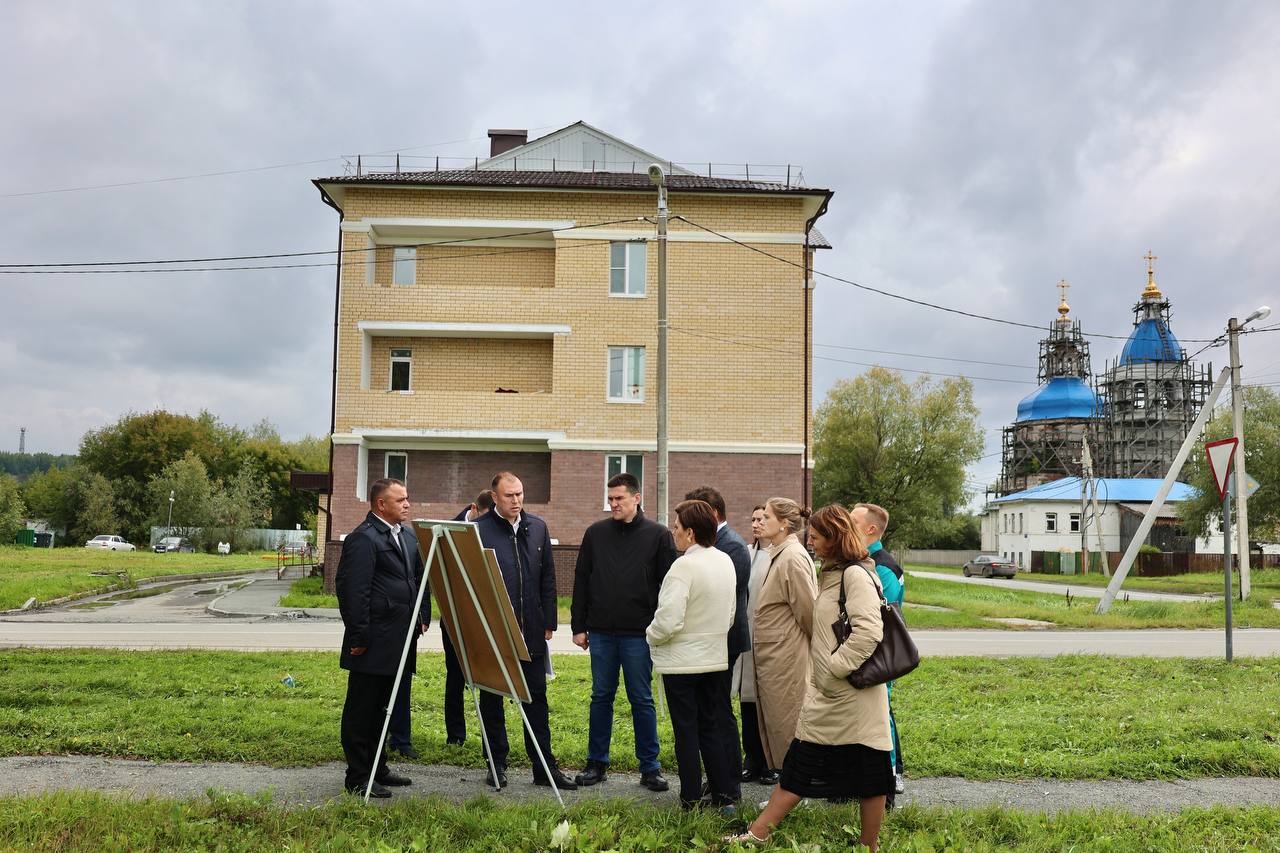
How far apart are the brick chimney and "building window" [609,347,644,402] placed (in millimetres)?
12914

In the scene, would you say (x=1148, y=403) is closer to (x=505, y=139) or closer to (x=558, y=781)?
(x=505, y=139)

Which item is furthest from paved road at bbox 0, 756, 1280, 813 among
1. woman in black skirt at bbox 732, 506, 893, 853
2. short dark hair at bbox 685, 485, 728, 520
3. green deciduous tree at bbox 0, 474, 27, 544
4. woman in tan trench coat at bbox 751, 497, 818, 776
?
green deciduous tree at bbox 0, 474, 27, 544

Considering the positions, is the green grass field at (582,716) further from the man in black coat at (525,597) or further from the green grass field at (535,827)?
the green grass field at (535,827)

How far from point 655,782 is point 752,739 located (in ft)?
2.47

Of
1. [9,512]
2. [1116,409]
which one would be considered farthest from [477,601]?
[1116,409]

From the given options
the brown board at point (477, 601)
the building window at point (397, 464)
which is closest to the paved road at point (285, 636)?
the building window at point (397, 464)

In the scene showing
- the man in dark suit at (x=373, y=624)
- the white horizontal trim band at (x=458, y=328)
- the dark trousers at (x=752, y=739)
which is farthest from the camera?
A: the white horizontal trim band at (x=458, y=328)

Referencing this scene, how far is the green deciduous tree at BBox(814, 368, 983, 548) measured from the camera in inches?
1999

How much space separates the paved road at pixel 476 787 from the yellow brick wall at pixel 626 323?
2037cm

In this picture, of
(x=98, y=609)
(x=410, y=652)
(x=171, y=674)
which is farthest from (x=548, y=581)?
(x=98, y=609)

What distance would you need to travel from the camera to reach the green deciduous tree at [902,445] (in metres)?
50.8

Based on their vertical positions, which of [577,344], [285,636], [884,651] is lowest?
[285,636]

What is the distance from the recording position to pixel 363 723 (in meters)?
6.51

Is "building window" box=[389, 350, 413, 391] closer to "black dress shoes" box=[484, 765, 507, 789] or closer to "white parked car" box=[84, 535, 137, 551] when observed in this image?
"black dress shoes" box=[484, 765, 507, 789]
